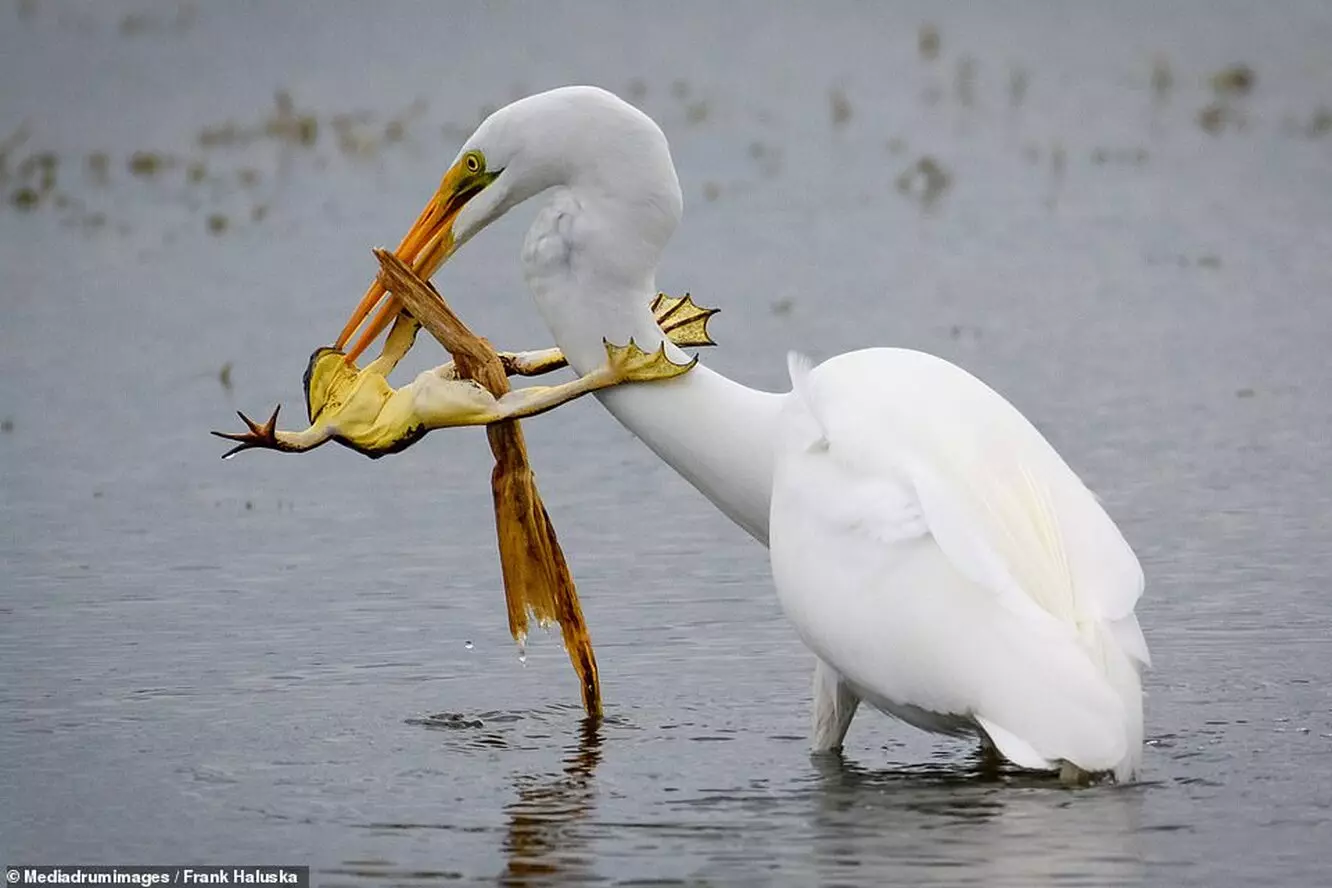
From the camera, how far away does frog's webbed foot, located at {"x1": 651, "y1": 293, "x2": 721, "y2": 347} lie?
798 centimetres

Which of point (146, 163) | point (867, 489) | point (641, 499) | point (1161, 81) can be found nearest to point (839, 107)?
point (1161, 81)

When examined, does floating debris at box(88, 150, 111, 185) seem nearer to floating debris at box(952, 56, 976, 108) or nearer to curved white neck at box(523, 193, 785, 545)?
floating debris at box(952, 56, 976, 108)

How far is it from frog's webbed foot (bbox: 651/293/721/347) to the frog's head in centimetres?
89

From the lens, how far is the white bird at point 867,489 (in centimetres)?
669

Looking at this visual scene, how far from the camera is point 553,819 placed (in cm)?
699

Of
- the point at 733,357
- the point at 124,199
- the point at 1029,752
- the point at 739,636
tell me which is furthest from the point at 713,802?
the point at 124,199

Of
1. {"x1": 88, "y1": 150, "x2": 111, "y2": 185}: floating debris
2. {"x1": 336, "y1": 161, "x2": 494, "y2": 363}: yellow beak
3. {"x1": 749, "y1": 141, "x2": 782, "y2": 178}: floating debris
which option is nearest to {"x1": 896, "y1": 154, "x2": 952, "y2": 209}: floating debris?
{"x1": 749, "y1": 141, "x2": 782, "y2": 178}: floating debris

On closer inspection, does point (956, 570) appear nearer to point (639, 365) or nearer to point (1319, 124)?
point (639, 365)

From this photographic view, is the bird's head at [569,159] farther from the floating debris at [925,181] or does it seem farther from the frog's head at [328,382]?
the floating debris at [925,181]

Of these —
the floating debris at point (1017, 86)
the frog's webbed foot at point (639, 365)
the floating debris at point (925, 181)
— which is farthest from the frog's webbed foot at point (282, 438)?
the floating debris at point (1017, 86)

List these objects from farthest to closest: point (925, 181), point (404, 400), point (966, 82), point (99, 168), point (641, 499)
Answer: point (966, 82), point (99, 168), point (925, 181), point (641, 499), point (404, 400)
